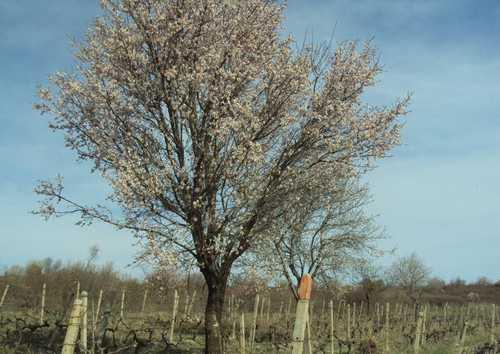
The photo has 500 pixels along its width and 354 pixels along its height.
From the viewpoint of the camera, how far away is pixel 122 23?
13.0 meters

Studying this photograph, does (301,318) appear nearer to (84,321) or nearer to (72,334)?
(72,334)

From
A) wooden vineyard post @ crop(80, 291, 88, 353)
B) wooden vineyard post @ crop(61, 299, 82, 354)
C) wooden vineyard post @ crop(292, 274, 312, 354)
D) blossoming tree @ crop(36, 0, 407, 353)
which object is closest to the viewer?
wooden vineyard post @ crop(292, 274, 312, 354)

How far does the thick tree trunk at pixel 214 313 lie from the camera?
41.1 feet

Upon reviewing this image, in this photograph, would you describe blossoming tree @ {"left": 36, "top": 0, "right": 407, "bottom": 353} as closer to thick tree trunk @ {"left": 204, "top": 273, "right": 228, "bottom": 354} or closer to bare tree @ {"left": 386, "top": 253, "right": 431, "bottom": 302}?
thick tree trunk @ {"left": 204, "top": 273, "right": 228, "bottom": 354}

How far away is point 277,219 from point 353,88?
3.96 metres

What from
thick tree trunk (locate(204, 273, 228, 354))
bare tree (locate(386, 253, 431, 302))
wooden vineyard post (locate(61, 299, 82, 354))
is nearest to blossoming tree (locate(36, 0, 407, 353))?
thick tree trunk (locate(204, 273, 228, 354))

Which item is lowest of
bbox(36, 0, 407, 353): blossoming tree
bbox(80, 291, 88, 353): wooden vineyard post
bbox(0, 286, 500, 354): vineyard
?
bbox(0, 286, 500, 354): vineyard

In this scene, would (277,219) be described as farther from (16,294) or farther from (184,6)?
(16,294)

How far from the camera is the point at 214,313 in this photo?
41.9 feet

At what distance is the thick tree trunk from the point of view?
12531 mm

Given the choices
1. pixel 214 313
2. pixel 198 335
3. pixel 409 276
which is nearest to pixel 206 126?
pixel 214 313

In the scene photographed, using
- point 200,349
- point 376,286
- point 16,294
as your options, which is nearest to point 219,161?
point 200,349

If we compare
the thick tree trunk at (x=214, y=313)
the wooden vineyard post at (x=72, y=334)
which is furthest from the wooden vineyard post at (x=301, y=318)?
the thick tree trunk at (x=214, y=313)

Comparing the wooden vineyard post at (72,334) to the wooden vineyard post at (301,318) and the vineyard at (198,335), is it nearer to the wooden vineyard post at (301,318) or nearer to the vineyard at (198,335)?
the vineyard at (198,335)
